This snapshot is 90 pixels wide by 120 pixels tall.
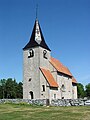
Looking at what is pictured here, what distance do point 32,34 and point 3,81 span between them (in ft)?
176

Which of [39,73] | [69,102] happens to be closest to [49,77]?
[39,73]

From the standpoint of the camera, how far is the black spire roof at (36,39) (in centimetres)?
4481

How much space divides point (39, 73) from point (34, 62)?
8.79 ft

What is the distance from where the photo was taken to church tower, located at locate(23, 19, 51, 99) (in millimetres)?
41844

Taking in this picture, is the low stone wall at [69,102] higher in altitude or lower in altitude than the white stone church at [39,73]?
lower

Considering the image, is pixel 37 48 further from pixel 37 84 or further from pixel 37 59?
pixel 37 84

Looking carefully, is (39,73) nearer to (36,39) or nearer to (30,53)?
(30,53)

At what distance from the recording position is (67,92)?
50.5 m

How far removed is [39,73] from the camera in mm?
41969

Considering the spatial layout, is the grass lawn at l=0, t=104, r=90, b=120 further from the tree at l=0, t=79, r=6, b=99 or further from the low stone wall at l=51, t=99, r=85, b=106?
the tree at l=0, t=79, r=6, b=99

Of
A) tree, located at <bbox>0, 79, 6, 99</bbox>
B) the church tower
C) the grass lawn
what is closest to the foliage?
tree, located at <bbox>0, 79, 6, 99</bbox>

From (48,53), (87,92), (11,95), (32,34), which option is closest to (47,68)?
(48,53)

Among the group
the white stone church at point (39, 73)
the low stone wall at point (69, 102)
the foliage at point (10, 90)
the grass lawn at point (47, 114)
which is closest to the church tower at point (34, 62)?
the white stone church at point (39, 73)

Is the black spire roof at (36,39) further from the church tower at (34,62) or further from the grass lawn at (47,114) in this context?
the grass lawn at (47,114)
